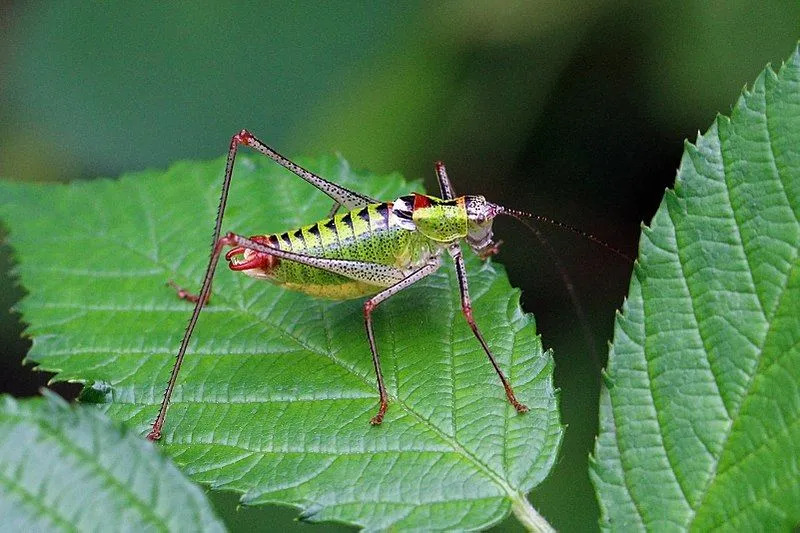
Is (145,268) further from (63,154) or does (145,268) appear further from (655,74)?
(655,74)

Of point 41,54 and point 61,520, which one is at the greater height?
point 41,54

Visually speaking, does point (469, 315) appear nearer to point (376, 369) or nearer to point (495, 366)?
point (495, 366)

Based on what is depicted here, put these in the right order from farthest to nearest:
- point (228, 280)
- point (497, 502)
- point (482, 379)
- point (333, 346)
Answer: point (228, 280) → point (333, 346) → point (482, 379) → point (497, 502)

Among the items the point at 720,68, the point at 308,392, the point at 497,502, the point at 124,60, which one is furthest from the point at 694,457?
the point at 124,60

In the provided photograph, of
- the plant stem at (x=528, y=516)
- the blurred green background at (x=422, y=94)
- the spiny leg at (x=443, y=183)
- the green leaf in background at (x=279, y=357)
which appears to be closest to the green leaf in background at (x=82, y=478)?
the green leaf in background at (x=279, y=357)

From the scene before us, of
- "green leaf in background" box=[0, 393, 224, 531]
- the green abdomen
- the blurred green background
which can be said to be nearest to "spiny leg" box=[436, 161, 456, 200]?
the green abdomen
